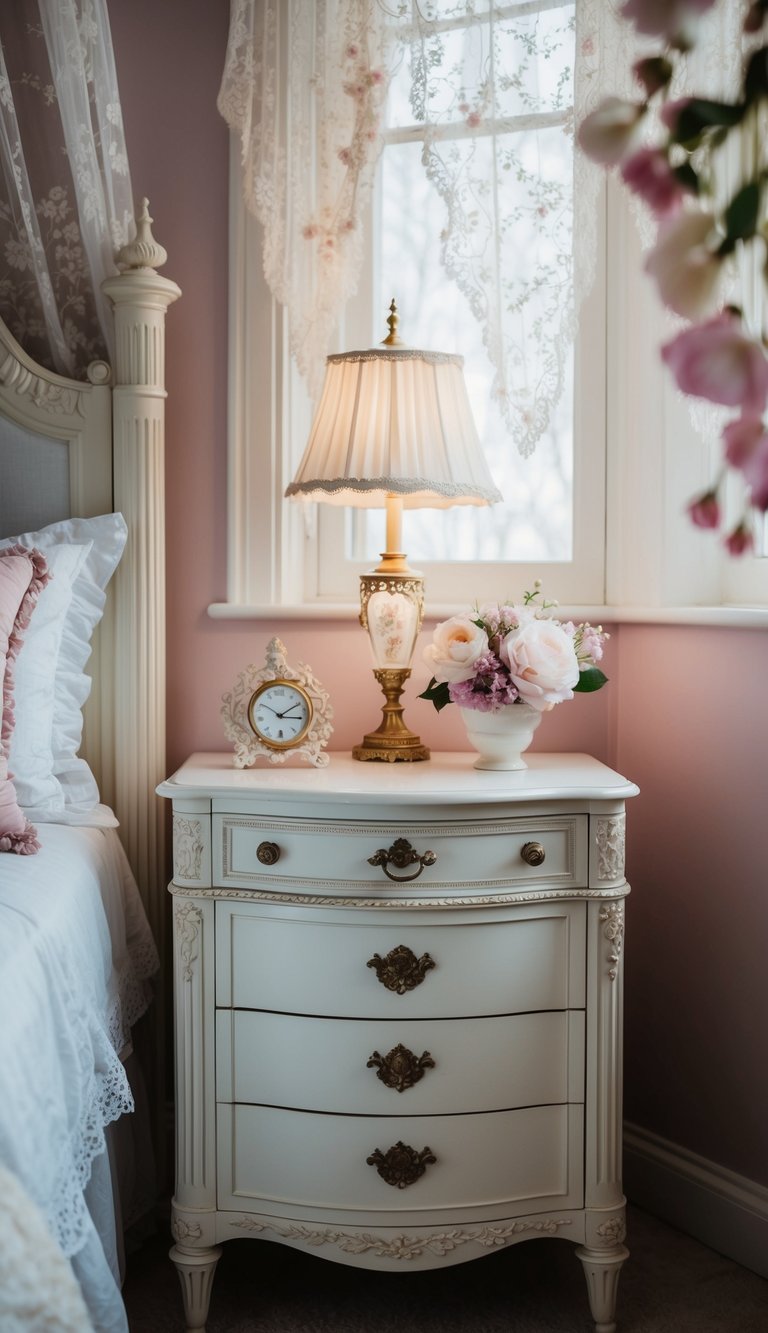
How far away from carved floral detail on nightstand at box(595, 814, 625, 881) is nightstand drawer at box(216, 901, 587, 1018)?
7cm

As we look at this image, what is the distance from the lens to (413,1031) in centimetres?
170

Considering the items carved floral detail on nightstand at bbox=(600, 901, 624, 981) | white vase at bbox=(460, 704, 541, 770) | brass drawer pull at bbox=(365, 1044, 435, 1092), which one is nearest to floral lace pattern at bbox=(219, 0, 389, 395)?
white vase at bbox=(460, 704, 541, 770)

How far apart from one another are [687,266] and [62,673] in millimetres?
1811

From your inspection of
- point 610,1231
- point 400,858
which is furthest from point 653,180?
point 610,1231

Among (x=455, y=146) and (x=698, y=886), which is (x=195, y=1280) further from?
(x=455, y=146)

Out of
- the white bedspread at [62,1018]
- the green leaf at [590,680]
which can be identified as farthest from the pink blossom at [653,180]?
the green leaf at [590,680]

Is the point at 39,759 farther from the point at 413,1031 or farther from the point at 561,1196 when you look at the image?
the point at 561,1196

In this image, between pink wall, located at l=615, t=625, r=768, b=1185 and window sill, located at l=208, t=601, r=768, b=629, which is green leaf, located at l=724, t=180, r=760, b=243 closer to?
pink wall, located at l=615, t=625, r=768, b=1185

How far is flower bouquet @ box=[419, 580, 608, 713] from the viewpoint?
1.75 m

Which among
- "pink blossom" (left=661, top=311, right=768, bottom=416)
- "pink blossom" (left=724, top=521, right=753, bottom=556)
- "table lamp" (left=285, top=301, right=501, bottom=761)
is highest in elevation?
"table lamp" (left=285, top=301, right=501, bottom=761)

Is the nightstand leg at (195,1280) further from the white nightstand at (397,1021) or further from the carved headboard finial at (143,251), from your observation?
the carved headboard finial at (143,251)

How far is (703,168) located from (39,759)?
1.67 metres

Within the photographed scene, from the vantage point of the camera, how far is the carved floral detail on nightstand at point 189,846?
1724mm

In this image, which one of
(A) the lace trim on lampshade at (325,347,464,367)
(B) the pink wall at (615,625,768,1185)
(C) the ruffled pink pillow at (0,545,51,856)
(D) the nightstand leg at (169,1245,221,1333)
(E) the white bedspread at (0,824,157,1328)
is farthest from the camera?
(B) the pink wall at (615,625,768,1185)
